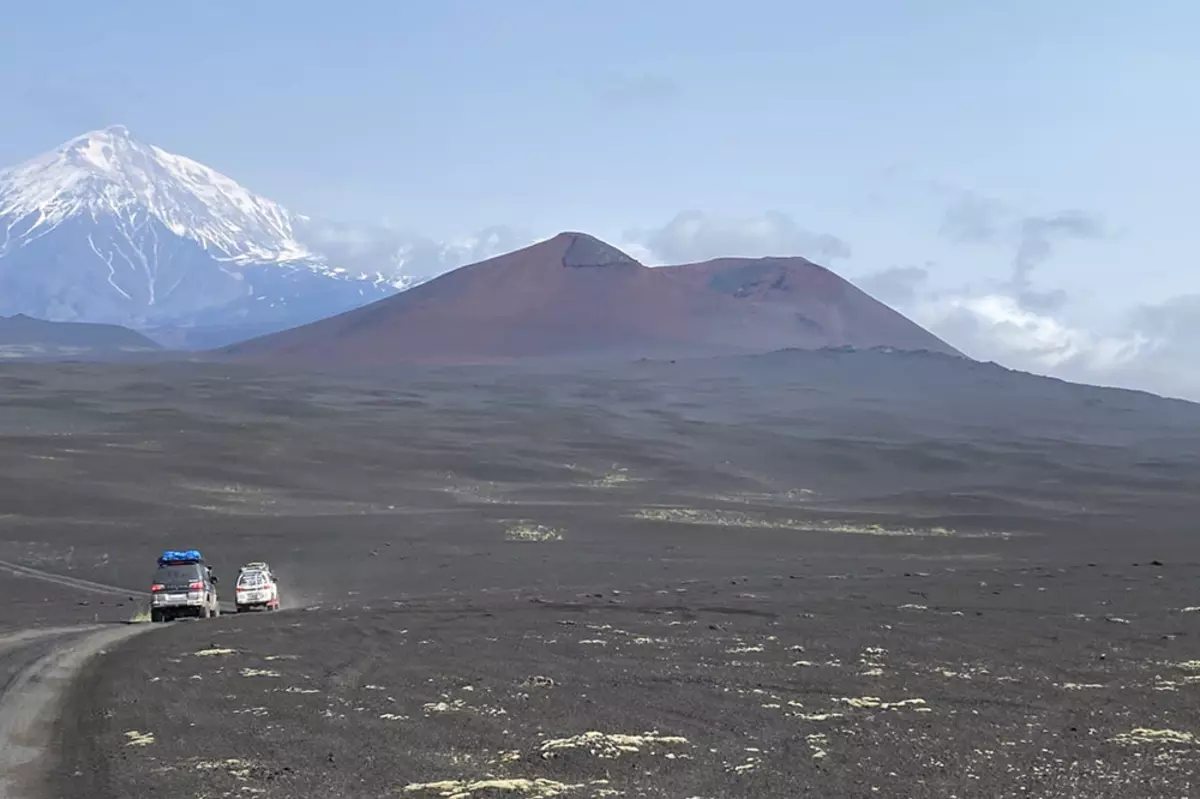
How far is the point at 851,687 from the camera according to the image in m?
15.1

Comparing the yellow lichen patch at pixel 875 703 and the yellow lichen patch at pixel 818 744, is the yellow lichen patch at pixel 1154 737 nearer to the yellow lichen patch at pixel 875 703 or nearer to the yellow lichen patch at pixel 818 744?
the yellow lichen patch at pixel 875 703

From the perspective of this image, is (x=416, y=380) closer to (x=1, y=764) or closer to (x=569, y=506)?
(x=569, y=506)

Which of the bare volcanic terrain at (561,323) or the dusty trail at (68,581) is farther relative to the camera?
the bare volcanic terrain at (561,323)

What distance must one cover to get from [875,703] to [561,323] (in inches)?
6360

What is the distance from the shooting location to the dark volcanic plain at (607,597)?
11.3m

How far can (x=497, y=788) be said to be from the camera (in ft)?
33.1

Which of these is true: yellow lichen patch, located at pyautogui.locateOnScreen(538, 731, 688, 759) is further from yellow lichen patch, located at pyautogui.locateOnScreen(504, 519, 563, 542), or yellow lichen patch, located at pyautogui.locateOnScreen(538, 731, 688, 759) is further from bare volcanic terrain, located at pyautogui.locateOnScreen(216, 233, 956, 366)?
bare volcanic terrain, located at pyautogui.locateOnScreen(216, 233, 956, 366)

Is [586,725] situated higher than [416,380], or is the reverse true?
[416,380]

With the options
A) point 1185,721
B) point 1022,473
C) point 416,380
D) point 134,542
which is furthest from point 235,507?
point 416,380

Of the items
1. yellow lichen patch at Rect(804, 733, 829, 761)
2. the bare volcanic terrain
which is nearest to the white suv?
yellow lichen patch at Rect(804, 733, 829, 761)

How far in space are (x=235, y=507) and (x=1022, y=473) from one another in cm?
4510

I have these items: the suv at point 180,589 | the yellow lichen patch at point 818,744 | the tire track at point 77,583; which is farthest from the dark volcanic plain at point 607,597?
the suv at point 180,589

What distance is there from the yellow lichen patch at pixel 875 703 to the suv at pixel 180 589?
55.7ft

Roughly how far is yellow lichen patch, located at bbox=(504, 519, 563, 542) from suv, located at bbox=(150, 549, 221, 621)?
15.6 m
